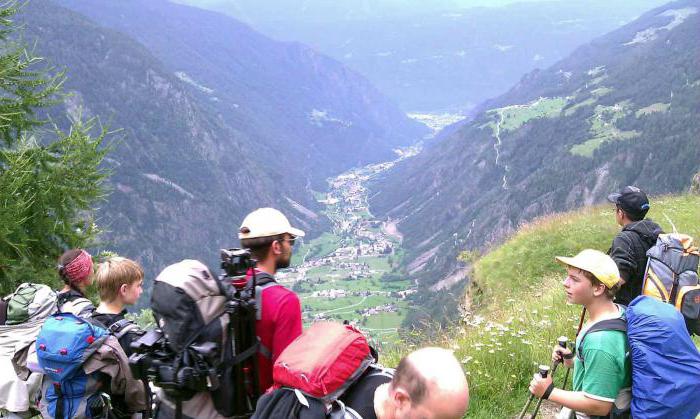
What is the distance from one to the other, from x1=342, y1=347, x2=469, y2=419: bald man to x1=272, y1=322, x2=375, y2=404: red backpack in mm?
275

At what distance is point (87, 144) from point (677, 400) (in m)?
11.1

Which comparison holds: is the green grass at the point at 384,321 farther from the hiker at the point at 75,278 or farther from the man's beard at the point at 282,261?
the man's beard at the point at 282,261

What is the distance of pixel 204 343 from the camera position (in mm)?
3111

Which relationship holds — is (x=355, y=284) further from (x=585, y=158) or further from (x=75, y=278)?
(x=75, y=278)

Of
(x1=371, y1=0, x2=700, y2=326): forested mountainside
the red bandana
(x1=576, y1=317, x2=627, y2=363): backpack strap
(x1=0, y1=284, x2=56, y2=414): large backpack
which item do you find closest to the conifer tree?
(x1=0, y1=284, x2=56, y2=414): large backpack

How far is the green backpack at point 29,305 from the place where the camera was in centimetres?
518

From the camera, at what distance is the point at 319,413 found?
2.43 m

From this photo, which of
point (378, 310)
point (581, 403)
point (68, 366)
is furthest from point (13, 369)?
point (378, 310)

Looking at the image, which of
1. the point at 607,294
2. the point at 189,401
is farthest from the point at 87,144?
the point at 607,294

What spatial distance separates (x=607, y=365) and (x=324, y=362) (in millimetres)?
2126

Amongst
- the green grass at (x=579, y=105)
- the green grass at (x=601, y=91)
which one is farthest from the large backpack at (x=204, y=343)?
the green grass at (x=601, y=91)

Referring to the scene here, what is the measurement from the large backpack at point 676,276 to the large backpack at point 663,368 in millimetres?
1259

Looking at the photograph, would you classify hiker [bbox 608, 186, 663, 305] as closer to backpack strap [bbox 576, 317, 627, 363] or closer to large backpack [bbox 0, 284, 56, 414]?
backpack strap [bbox 576, 317, 627, 363]

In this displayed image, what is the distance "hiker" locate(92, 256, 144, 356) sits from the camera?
473 centimetres
